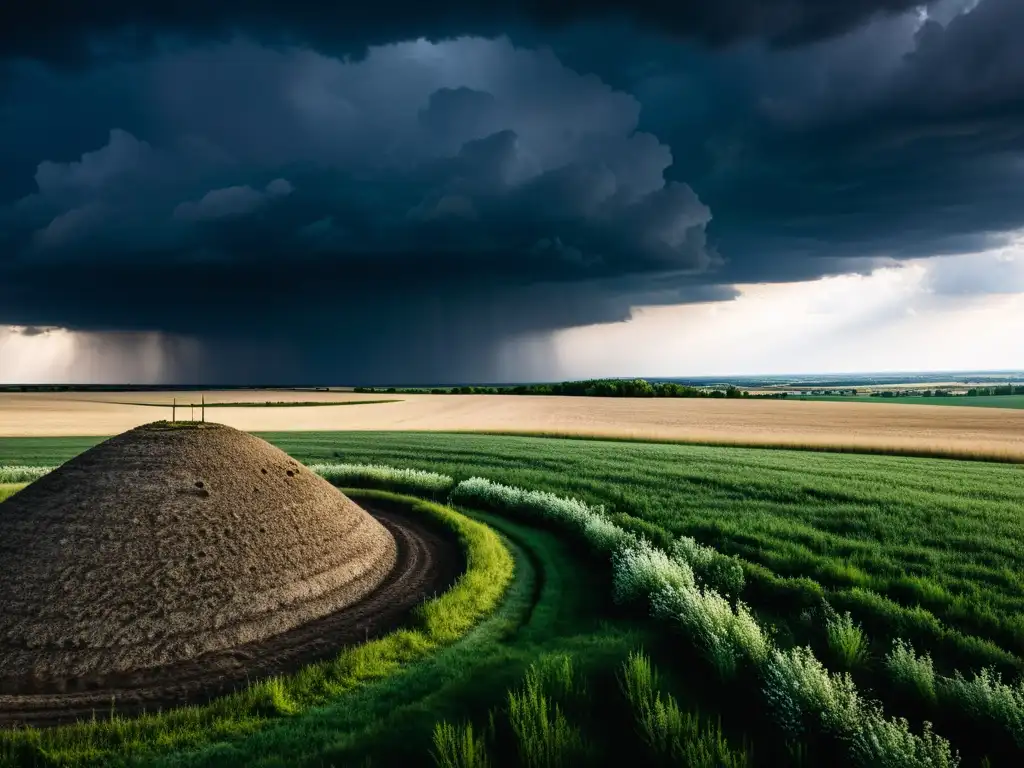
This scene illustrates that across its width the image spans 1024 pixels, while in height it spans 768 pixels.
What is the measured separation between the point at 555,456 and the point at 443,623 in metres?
20.5

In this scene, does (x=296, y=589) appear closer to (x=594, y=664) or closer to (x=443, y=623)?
(x=443, y=623)

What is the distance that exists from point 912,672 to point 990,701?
1.00m

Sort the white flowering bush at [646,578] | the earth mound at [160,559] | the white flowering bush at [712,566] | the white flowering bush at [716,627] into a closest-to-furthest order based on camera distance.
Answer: the white flowering bush at [716,627], the earth mound at [160,559], the white flowering bush at [646,578], the white flowering bush at [712,566]

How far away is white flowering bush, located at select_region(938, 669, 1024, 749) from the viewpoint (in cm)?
684

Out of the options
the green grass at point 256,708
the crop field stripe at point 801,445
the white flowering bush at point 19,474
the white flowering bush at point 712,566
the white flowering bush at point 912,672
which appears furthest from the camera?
the crop field stripe at point 801,445

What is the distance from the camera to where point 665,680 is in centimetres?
827

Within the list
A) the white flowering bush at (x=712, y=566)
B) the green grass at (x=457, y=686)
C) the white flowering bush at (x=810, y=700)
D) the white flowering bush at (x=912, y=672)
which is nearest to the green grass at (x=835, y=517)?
the white flowering bush at (x=712, y=566)

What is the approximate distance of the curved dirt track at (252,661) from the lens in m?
8.01

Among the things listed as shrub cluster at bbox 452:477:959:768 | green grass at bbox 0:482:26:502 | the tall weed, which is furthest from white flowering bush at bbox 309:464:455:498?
the tall weed

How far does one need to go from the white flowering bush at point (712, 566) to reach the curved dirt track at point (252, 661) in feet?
17.8

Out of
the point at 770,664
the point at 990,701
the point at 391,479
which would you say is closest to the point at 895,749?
the point at 770,664

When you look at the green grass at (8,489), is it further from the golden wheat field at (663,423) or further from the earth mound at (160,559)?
the golden wheat field at (663,423)

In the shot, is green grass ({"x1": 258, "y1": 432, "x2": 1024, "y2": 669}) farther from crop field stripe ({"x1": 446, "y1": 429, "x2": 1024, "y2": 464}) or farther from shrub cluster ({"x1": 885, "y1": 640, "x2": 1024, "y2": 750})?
crop field stripe ({"x1": 446, "y1": 429, "x2": 1024, "y2": 464})

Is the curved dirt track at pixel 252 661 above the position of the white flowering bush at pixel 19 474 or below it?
below
